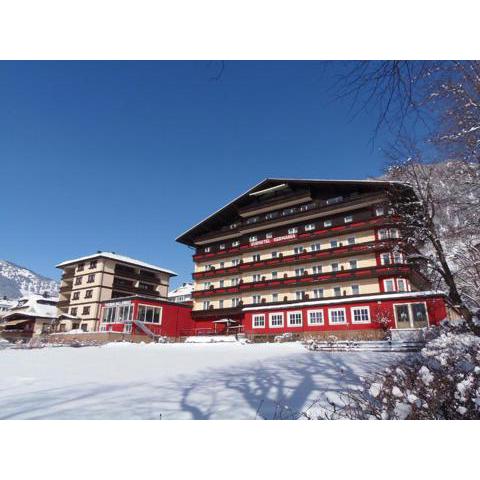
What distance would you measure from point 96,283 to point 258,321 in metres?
27.8

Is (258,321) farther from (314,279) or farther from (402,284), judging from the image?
(402,284)

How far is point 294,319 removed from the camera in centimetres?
2806

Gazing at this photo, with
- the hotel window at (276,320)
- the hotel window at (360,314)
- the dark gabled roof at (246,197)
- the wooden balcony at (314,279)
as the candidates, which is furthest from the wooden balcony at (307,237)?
the hotel window at (276,320)

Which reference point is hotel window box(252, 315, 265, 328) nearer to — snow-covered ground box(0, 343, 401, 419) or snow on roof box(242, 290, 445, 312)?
snow on roof box(242, 290, 445, 312)

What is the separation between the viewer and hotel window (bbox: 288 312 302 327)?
27.7 metres

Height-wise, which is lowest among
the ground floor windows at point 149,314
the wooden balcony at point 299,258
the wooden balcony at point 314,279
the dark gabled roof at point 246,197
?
the ground floor windows at point 149,314

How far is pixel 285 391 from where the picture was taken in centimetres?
562

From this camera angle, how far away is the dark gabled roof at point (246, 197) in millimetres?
30891

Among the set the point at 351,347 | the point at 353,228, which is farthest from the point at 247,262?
the point at 351,347

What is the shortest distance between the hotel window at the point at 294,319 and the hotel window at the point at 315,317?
95cm

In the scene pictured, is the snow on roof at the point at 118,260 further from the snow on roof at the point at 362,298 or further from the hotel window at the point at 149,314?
the snow on roof at the point at 362,298

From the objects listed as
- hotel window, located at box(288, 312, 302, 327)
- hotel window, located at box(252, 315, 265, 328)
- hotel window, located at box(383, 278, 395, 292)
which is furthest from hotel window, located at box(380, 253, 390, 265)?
hotel window, located at box(252, 315, 265, 328)

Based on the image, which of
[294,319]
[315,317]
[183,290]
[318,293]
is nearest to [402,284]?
[318,293]

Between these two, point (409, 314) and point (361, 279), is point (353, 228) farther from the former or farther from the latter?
point (409, 314)
